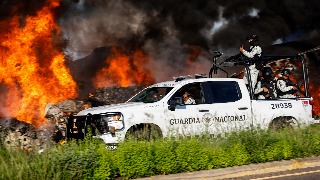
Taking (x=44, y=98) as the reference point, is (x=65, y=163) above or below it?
below

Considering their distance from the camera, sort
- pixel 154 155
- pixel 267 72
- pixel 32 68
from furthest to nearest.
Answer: pixel 32 68 → pixel 267 72 → pixel 154 155

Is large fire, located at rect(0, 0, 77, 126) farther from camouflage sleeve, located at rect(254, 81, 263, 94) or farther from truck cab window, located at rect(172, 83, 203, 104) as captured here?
camouflage sleeve, located at rect(254, 81, 263, 94)

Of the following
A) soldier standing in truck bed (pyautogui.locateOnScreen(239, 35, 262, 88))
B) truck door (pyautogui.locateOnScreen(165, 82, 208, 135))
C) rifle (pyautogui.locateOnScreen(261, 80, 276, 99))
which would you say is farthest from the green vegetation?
soldier standing in truck bed (pyautogui.locateOnScreen(239, 35, 262, 88))

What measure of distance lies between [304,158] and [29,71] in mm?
14640

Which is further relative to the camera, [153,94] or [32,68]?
[32,68]

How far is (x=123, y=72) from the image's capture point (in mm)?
21172

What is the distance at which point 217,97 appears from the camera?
9719 mm

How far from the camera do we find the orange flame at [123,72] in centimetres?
2084

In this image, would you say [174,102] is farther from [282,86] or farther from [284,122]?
[282,86]

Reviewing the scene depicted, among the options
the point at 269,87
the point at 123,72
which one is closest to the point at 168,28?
the point at 123,72

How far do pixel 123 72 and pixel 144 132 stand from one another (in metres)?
13.4

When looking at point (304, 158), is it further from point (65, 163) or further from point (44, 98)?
point (44, 98)

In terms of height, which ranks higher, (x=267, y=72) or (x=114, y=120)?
(x=267, y=72)

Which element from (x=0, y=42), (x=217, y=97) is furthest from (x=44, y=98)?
(x=217, y=97)
